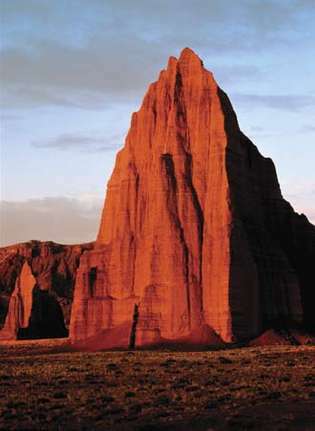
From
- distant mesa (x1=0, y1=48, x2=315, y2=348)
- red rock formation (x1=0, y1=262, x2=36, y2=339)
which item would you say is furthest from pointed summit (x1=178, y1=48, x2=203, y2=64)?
red rock formation (x1=0, y1=262, x2=36, y2=339)

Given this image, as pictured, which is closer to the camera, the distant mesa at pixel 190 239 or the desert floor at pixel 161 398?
the desert floor at pixel 161 398

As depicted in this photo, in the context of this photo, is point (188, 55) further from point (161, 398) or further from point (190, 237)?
point (161, 398)

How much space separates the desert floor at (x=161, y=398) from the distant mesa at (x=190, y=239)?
34208 millimetres

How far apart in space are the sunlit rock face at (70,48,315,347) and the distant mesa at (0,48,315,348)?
124 mm

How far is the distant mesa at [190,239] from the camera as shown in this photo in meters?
87.1

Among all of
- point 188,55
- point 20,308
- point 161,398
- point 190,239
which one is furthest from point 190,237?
point 20,308

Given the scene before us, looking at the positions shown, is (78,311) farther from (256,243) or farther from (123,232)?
(256,243)

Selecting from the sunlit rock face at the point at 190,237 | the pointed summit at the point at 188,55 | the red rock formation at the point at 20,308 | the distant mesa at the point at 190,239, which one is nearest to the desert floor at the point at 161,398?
the distant mesa at the point at 190,239

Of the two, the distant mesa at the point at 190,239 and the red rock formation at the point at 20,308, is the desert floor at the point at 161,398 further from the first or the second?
the red rock formation at the point at 20,308

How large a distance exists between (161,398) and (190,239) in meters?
56.8

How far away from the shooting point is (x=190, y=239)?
90.1 m

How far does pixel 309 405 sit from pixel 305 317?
233 feet

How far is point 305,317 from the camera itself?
10156 centimetres

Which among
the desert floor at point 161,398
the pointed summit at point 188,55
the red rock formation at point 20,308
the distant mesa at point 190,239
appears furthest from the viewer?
the red rock formation at point 20,308
